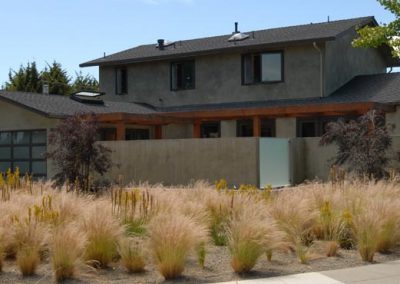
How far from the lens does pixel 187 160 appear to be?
22.7m

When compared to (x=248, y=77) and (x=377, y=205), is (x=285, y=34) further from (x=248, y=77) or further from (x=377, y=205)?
(x=377, y=205)

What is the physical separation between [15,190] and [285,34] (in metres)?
19.1

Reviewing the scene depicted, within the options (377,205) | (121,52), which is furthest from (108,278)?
(121,52)

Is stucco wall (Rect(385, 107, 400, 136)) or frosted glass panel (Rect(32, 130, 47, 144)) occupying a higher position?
stucco wall (Rect(385, 107, 400, 136))

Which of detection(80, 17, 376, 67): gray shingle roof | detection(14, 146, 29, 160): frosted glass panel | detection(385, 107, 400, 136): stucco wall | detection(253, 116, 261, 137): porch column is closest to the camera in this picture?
detection(385, 107, 400, 136): stucco wall

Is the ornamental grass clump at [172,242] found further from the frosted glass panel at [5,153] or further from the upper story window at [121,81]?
the upper story window at [121,81]

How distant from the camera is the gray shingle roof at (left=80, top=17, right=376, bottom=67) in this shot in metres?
28.1

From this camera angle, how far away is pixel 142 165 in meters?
23.8

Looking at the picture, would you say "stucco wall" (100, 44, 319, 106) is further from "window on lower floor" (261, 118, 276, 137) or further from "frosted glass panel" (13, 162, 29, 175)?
"frosted glass panel" (13, 162, 29, 175)

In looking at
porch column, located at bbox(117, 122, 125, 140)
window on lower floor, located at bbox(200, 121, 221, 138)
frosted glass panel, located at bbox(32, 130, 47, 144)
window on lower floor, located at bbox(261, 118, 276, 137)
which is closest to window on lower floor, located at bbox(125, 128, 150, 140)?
window on lower floor, located at bbox(200, 121, 221, 138)

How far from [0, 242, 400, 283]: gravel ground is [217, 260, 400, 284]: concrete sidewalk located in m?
0.25

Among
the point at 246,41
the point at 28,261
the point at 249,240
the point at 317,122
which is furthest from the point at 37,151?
the point at 249,240

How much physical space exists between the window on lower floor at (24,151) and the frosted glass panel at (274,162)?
1020 centimetres

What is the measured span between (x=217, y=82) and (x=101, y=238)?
22.0 metres
